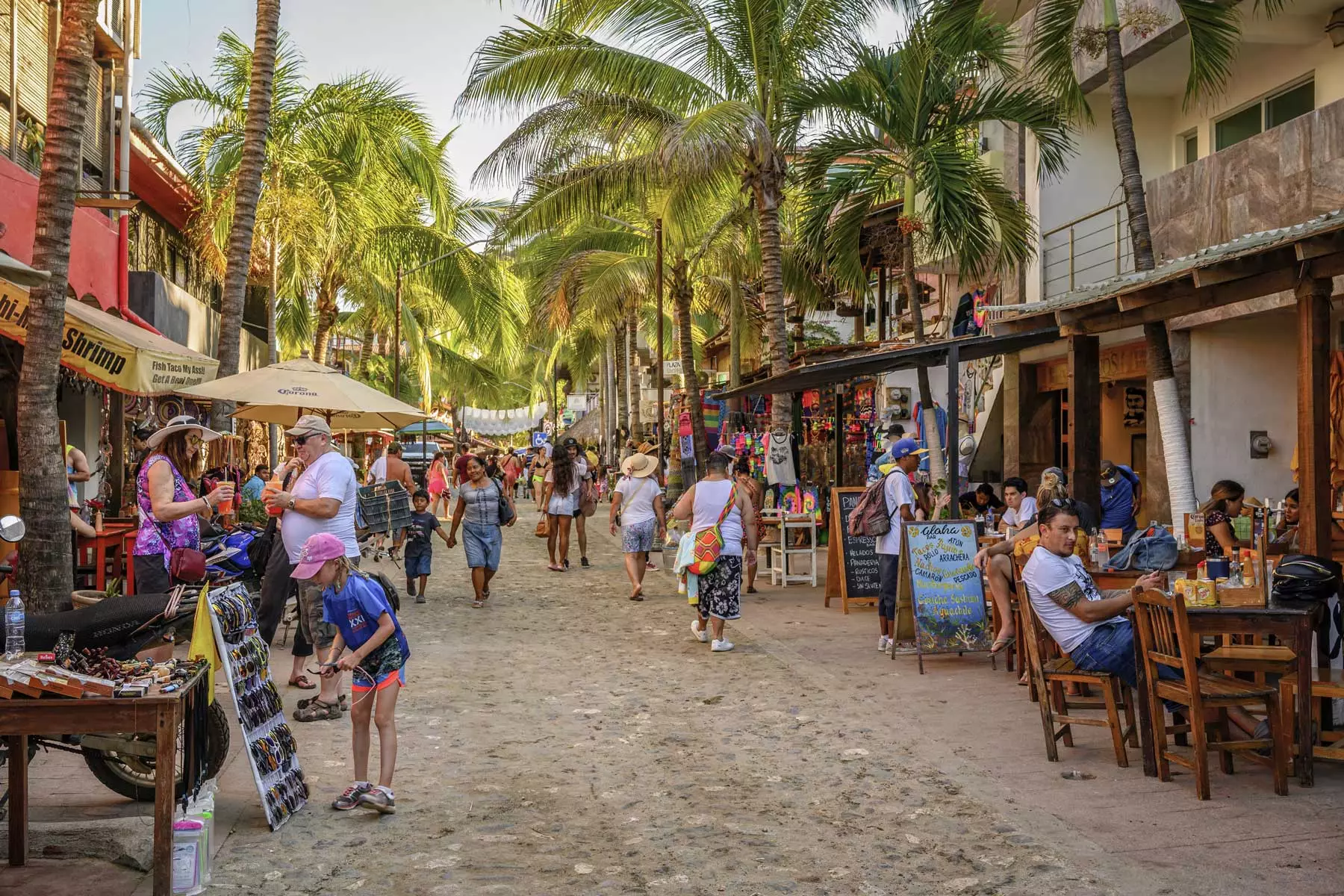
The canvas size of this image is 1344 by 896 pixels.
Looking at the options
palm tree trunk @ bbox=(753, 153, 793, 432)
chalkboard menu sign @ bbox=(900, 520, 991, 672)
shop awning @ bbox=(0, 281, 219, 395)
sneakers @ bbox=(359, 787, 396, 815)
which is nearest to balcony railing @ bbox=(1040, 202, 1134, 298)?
palm tree trunk @ bbox=(753, 153, 793, 432)

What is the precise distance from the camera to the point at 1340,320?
13.4 m

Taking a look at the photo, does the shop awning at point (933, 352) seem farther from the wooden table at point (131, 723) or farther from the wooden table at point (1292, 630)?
the wooden table at point (131, 723)

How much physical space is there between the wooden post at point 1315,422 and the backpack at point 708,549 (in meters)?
4.88

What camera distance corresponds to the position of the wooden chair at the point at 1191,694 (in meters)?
5.85

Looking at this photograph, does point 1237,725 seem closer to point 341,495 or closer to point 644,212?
point 341,495

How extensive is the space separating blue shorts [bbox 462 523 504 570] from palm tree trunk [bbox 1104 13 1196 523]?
7.31 metres

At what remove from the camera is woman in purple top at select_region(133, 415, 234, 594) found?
7629 mm

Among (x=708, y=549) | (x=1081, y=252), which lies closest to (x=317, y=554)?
(x=708, y=549)

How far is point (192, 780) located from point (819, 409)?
18.6 m

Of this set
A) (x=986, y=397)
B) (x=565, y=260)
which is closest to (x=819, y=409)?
(x=986, y=397)

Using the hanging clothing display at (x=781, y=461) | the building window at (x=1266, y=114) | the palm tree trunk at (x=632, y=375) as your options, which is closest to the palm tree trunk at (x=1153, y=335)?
the building window at (x=1266, y=114)

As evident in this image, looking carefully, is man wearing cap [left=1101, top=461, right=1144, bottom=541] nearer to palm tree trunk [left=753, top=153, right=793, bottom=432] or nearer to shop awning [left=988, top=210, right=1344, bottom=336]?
shop awning [left=988, top=210, right=1344, bottom=336]

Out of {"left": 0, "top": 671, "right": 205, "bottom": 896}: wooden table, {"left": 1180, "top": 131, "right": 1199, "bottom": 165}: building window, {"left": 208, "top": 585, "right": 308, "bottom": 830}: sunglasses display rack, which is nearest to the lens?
{"left": 0, "top": 671, "right": 205, "bottom": 896}: wooden table

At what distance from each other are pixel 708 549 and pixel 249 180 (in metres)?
6.39
